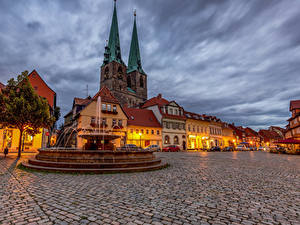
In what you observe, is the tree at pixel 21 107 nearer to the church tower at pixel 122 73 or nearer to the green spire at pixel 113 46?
the church tower at pixel 122 73

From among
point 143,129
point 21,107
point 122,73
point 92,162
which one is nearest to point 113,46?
point 122,73

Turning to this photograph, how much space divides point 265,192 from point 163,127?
3755cm

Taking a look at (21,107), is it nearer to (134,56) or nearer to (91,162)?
(91,162)

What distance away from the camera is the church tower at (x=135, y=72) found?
95.2m

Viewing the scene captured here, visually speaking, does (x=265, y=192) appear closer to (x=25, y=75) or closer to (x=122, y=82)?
(x=25, y=75)

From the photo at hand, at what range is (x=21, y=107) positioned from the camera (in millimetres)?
17125

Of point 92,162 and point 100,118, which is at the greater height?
point 100,118

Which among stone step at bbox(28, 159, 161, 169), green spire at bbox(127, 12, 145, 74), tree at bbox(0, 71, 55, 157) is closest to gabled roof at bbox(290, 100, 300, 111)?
stone step at bbox(28, 159, 161, 169)

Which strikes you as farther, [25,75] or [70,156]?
[25,75]

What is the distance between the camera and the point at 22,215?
12.8 ft

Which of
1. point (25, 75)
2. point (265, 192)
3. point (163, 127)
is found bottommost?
point (265, 192)

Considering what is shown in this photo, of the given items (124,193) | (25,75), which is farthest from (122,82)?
(124,193)

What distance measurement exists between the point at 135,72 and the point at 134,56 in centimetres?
1134

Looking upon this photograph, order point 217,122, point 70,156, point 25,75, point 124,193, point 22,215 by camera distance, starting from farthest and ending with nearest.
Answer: point 217,122 < point 25,75 < point 70,156 < point 124,193 < point 22,215
